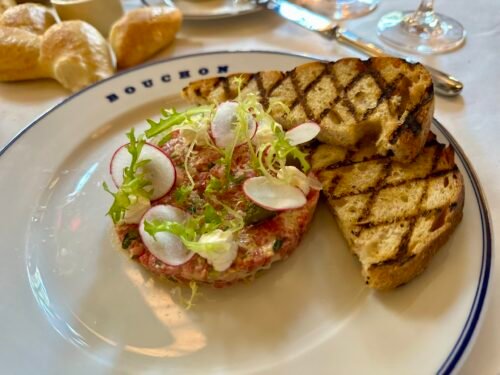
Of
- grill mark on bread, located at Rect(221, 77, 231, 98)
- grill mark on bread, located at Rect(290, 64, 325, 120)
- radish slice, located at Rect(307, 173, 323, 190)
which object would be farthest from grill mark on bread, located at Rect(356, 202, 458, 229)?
→ grill mark on bread, located at Rect(221, 77, 231, 98)

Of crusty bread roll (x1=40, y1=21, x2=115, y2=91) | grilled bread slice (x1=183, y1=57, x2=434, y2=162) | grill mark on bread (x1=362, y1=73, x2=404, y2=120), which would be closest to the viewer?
grilled bread slice (x1=183, y1=57, x2=434, y2=162)

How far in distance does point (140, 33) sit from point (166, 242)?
164 cm

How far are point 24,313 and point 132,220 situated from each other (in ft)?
1.66

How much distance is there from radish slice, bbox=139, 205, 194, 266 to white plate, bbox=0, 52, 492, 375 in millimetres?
183

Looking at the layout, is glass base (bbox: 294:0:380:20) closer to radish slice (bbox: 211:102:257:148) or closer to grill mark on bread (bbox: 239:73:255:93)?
grill mark on bread (bbox: 239:73:255:93)

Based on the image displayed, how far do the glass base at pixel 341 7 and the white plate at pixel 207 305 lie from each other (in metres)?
1.48

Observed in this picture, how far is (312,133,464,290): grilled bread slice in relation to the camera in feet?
5.39

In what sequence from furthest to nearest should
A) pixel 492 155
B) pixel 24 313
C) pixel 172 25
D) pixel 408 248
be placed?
pixel 172 25
pixel 492 155
pixel 24 313
pixel 408 248

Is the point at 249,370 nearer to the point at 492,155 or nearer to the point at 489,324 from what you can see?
the point at 489,324

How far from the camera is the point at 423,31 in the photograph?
2.97 meters

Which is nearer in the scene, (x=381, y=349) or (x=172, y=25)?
(x=381, y=349)

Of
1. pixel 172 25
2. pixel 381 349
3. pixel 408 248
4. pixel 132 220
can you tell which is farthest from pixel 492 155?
pixel 172 25

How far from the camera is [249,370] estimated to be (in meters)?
1.58

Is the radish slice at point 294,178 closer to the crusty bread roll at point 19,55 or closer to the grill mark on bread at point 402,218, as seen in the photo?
the grill mark on bread at point 402,218
